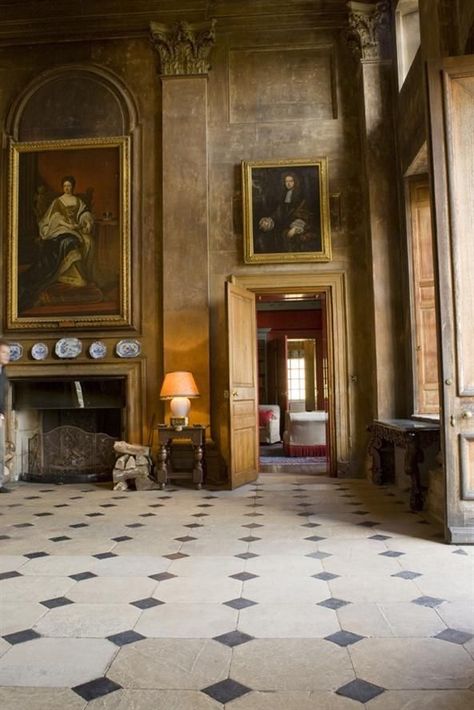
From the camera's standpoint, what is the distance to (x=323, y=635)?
2.79 meters

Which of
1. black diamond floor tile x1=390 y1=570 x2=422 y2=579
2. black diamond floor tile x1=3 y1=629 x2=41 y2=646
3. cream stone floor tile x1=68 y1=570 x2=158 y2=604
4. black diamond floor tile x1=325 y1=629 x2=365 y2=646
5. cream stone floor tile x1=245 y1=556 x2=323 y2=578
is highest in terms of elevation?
black diamond floor tile x1=3 y1=629 x2=41 y2=646

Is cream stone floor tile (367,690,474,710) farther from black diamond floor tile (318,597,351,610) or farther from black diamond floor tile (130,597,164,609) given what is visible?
black diamond floor tile (130,597,164,609)

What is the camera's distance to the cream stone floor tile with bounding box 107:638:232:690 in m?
2.36

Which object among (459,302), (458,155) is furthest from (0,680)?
(458,155)

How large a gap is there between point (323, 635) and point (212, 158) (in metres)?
6.97

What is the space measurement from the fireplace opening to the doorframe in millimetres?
2353

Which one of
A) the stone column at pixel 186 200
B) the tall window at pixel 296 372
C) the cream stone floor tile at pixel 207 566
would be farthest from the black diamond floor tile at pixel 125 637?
the tall window at pixel 296 372

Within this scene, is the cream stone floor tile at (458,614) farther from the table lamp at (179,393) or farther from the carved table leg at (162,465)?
the carved table leg at (162,465)

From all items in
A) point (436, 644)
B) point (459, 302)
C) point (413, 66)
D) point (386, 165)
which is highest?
point (413, 66)

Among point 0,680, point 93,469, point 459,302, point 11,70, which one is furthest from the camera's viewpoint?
point 11,70

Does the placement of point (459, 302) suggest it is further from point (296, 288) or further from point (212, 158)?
point (212, 158)

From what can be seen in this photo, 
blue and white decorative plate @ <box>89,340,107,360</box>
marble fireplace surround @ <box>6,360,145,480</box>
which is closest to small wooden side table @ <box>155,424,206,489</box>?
marble fireplace surround @ <box>6,360,145,480</box>

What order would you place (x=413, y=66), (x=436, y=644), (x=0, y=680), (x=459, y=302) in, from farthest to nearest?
1. (x=413, y=66)
2. (x=459, y=302)
3. (x=436, y=644)
4. (x=0, y=680)

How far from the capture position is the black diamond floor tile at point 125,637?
9.02ft
